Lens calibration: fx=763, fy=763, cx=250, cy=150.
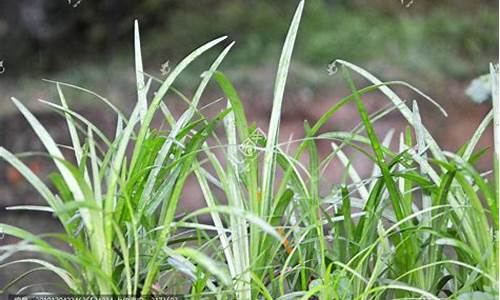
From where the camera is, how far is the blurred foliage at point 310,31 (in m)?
1.90

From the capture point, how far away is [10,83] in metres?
1.76

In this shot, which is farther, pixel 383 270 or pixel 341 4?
pixel 341 4

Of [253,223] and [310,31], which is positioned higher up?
[310,31]

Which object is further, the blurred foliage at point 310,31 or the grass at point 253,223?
the blurred foliage at point 310,31

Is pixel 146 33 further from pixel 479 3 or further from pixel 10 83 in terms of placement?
pixel 479 3

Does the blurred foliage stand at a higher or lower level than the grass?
higher

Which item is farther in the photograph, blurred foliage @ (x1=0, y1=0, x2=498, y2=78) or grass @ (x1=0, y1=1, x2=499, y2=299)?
blurred foliage @ (x1=0, y1=0, x2=498, y2=78)

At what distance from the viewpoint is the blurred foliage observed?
190 centimetres

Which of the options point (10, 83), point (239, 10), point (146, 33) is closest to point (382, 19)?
point (239, 10)

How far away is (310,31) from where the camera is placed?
1955mm

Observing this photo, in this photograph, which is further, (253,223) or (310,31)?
(310,31)

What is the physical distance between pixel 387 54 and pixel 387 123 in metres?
0.18

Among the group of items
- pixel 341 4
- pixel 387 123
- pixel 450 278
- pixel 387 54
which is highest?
pixel 341 4

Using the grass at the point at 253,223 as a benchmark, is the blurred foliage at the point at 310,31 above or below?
above
